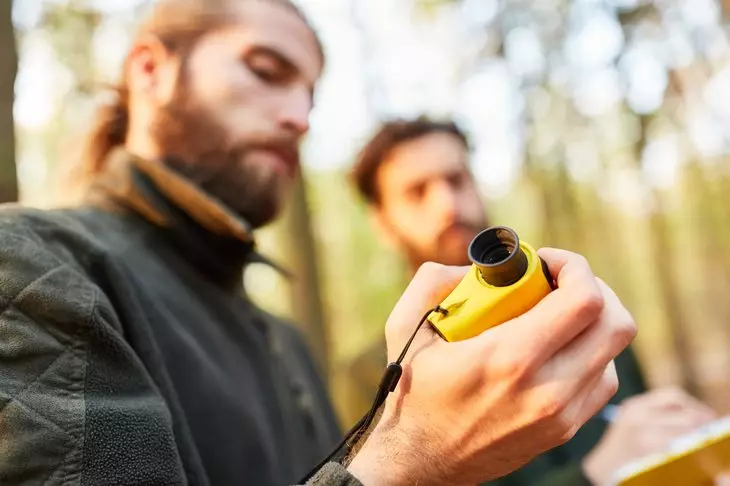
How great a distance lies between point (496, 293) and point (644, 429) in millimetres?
1185

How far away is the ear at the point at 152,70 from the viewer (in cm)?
208

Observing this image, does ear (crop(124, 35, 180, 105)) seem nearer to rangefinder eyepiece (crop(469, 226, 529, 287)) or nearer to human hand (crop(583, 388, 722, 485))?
rangefinder eyepiece (crop(469, 226, 529, 287))

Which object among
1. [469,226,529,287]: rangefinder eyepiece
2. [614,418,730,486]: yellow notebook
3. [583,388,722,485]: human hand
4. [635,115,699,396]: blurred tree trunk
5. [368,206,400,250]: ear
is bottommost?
[635,115,699,396]: blurred tree trunk

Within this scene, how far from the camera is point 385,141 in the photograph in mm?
3693

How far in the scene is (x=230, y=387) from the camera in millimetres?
1629

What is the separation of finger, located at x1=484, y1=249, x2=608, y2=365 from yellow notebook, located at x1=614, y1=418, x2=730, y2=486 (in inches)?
22.4

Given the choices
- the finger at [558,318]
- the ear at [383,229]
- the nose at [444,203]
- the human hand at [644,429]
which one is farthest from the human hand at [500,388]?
the ear at [383,229]

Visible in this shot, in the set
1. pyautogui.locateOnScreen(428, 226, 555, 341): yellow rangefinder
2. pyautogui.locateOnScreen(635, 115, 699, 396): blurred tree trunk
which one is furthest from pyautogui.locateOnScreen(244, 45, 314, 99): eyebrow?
pyautogui.locateOnScreen(635, 115, 699, 396): blurred tree trunk

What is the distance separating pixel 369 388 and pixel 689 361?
1015 cm

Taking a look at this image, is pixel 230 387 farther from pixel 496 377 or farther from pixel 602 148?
pixel 602 148

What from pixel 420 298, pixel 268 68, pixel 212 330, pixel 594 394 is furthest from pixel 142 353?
pixel 268 68

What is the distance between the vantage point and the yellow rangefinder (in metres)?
0.96

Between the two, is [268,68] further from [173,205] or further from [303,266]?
[303,266]

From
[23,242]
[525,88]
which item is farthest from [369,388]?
[525,88]
